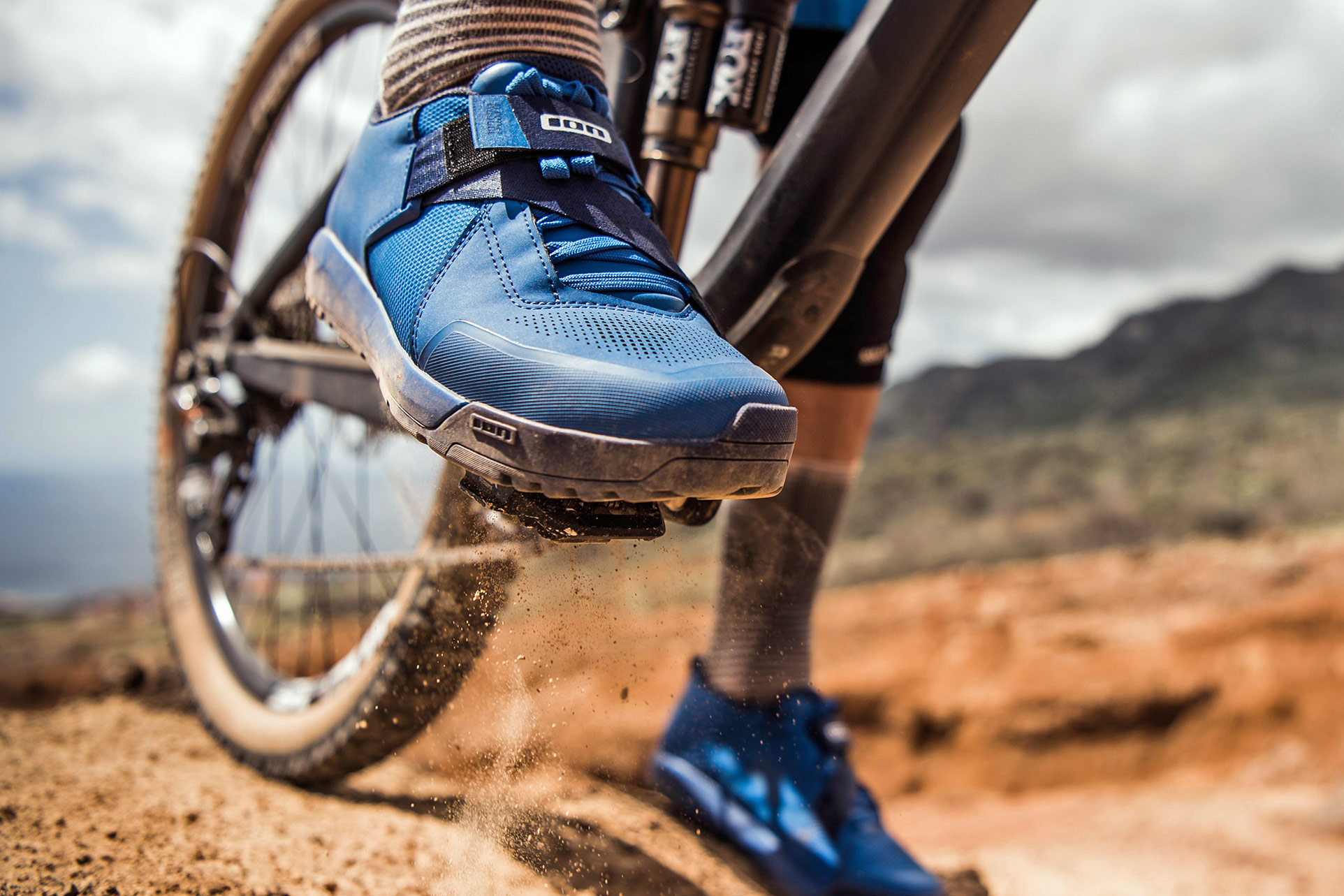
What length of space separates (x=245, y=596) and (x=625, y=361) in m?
1.57

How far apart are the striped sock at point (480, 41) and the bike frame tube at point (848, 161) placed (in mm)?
210

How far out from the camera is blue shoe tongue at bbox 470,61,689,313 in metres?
0.65

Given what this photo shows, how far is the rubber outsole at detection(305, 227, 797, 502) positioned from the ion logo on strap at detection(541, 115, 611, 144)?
0.24m

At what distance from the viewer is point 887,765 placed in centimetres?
359

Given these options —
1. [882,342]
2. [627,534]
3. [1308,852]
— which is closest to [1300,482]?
[1308,852]

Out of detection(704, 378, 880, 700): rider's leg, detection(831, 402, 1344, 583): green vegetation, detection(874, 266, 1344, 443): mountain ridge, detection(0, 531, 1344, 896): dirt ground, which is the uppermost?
detection(704, 378, 880, 700): rider's leg

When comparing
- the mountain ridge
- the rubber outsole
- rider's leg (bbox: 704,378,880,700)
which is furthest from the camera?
the mountain ridge

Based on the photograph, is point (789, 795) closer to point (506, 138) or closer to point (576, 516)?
point (576, 516)

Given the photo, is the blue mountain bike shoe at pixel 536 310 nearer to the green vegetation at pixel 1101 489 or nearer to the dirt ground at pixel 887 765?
the dirt ground at pixel 887 765

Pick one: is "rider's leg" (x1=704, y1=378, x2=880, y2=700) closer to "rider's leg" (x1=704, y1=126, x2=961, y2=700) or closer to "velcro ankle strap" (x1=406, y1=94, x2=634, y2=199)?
"rider's leg" (x1=704, y1=126, x2=961, y2=700)

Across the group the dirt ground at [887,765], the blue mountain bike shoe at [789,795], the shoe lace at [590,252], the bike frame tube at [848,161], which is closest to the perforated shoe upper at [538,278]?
the shoe lace at [590,252]

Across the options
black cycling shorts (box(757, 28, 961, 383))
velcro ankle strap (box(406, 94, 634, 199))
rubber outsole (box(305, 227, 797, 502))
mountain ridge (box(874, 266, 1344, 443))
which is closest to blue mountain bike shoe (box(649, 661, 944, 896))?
black cycling shorts (box(757, 28, 961, 383))

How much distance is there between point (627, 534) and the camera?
568 mm

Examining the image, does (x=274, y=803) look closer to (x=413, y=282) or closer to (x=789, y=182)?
(x=413, y=282)
